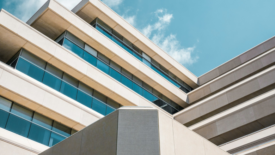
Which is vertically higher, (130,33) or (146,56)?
(130,33)

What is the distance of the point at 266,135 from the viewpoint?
16219 millimetres

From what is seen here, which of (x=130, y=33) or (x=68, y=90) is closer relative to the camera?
(x=68, y=90)

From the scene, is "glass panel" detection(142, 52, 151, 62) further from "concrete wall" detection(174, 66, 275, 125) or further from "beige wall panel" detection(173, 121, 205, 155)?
"beige wall panel" detection(173, 121, 205, 155)

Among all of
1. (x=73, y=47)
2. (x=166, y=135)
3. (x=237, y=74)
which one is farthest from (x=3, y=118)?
(x=237, y=74)

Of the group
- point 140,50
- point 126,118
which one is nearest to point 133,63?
point 140,50

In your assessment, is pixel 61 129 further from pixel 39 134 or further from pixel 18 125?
pixel 18 125

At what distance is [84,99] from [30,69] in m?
4.18

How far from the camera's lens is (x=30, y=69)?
17.2m

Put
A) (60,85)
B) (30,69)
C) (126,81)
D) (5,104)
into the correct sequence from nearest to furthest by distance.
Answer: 1. (5,104)
2. (30,69)
3. (60,85)
4. (126,81)

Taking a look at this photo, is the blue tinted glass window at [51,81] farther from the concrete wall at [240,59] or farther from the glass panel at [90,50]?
the concrete wall at [240,59]

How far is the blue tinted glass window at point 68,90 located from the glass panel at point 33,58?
6.09ft

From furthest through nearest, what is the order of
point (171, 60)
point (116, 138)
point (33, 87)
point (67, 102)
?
point (171, 60) → point (67, 102) → point (33, 87) → point (116, 138)

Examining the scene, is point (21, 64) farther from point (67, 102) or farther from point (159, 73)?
point (159, 73)

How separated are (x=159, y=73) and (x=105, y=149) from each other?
21673 mm
